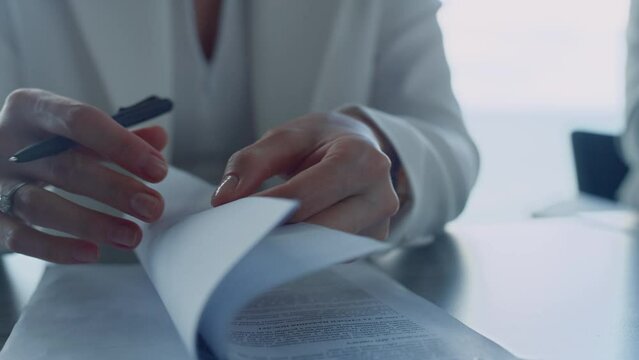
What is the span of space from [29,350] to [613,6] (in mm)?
2136

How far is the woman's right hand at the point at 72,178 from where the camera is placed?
369mm

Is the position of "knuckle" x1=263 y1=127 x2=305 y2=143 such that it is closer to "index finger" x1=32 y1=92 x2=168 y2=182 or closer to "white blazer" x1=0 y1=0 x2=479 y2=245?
"index finger" x1=32 y1=92 x2=168 y2=182

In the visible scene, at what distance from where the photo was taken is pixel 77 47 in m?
0.66

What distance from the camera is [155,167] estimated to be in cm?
37

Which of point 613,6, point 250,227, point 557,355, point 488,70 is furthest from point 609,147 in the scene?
point 488,70

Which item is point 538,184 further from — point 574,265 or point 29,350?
point 29,350

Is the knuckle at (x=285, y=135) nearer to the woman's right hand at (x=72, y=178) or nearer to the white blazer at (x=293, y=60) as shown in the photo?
the woman's right hand at (x=72, y=178)

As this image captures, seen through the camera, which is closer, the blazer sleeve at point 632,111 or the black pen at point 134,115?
the black pen at point 134,115

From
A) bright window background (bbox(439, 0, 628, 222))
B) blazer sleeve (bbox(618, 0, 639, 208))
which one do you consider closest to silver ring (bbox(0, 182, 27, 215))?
blazer sleeve (bbox(618, 0, 639, 208))

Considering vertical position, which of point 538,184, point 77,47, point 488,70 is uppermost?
point 77,47

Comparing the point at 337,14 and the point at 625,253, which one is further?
the point at 337,14

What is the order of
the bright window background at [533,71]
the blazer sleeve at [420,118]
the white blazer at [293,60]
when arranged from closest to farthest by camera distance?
the blazer sleeve at [420,118] → the white blazer at [293,60] → the bright window background at [533,71]

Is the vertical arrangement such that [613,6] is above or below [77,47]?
below

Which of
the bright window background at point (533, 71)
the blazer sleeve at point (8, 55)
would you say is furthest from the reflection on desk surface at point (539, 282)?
the bright window background at point (533, 71)
